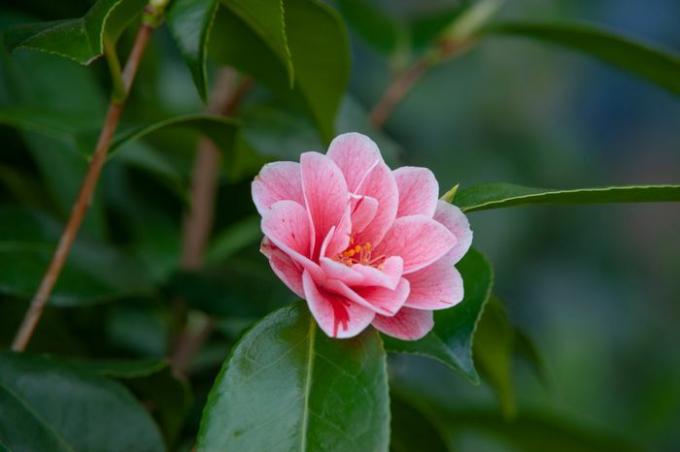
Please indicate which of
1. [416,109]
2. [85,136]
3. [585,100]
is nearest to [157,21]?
[85,136]

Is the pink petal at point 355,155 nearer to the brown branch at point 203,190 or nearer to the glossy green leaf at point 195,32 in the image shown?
the glossy green leaf at point 195,32

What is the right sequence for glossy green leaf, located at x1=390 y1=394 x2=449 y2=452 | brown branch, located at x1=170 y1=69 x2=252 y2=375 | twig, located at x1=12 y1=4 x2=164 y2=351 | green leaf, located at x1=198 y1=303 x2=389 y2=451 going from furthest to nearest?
brown branch, located at x1=170 y1=69 x2=252 y2=375, glossy green leaf, located at x1=390 y1=394 x2=449 y2=452, twig, located at x1=12 y1=4 x2=164 y2=351, green leaf, located at x1=198 y1=303 x2=389 y2=451

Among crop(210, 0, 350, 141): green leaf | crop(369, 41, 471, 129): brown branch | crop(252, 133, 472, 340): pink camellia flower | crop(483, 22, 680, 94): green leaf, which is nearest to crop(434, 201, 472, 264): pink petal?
crop(252, 133, 472, 340): pink camellia flower

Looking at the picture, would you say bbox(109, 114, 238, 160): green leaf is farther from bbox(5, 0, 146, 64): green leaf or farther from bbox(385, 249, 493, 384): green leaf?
bbox(385, 249, 493, 384): green leaf

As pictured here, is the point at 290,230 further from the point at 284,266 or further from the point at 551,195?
the point at 551,195

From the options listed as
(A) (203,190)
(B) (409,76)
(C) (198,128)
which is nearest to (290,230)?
(C) (198,128)

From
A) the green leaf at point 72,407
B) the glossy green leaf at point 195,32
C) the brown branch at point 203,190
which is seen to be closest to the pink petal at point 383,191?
the glossy green leaf at point 195,32

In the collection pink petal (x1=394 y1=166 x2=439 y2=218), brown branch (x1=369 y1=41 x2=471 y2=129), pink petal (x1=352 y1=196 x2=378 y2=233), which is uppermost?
brown branch (x1=369 y1=41 x2=471 y2=129)
